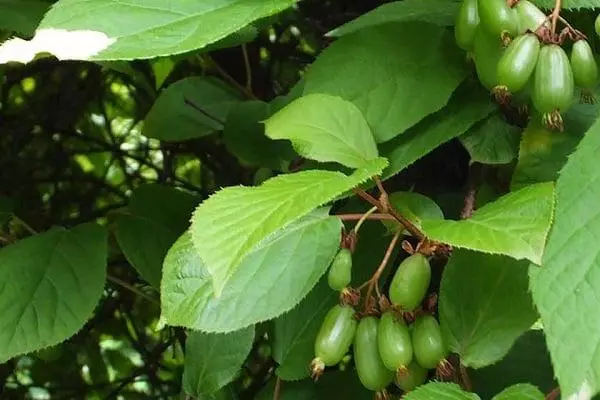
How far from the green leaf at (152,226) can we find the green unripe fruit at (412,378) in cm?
37

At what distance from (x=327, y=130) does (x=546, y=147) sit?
159 mm

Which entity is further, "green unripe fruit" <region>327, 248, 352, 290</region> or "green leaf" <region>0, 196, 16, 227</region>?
"green leaf" <region>0, 196, 16, 227</region>

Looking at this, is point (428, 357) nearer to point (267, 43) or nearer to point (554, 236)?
point (554, 236)

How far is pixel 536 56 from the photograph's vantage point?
1.84 feet

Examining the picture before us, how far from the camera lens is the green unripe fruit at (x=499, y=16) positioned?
1.86 feet

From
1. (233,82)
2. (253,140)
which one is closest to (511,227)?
(253,140)

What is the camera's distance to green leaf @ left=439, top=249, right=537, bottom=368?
61 centimetres

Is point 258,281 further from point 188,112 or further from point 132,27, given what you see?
point 188,112

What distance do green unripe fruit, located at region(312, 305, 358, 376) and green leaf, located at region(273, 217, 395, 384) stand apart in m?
0.12

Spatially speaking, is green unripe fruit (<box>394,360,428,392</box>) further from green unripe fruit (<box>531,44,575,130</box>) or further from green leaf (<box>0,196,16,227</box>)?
green leaf (<box>0,196,16,227</box>)

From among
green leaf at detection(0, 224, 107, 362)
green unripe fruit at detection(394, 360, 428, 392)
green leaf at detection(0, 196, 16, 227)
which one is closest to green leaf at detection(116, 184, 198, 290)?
green leaf at detection(0, 224, 107, 362)

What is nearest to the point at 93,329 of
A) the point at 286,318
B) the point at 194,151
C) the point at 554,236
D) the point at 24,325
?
the point at 194,151

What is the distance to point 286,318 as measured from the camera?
0.75 m

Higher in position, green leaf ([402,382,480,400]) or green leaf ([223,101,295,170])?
green leaf ([402,382,480,400])
